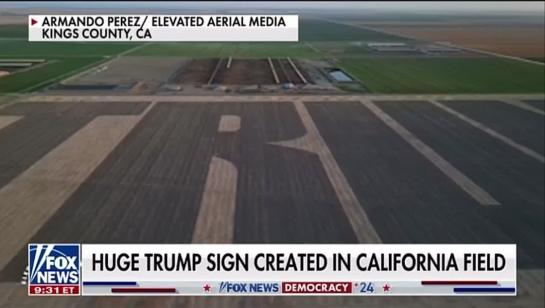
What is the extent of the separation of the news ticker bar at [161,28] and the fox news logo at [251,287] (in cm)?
428

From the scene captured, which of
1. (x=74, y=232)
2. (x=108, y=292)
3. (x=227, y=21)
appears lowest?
(x=74, y=232)

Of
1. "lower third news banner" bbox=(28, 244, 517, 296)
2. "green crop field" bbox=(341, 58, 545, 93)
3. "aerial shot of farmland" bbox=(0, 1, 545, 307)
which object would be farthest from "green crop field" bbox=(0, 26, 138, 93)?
"green crop field" bbox=(341, 58, 545, 93)

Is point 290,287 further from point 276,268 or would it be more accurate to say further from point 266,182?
point 266,182

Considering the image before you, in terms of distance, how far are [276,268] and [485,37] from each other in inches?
2193

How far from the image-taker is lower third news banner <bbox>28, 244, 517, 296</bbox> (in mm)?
5875

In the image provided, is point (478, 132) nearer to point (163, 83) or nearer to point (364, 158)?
point (364, 158)

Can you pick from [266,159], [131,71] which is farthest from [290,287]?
[131,71]

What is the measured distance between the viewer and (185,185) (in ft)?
55.0

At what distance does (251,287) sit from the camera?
6.08 meters

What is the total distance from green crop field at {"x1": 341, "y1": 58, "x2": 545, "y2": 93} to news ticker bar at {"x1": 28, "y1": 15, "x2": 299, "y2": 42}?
28.3 m

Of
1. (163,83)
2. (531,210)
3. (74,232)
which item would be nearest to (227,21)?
(74,232)

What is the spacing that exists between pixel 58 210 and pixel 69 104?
55.0 feet

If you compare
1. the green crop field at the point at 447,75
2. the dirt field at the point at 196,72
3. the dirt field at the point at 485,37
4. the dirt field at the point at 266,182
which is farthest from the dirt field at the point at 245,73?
the dirt field at the point at 485,37

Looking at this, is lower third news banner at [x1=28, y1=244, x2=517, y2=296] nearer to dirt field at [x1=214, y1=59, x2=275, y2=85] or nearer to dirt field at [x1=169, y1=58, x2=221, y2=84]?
dirt field at [x1=214, y1=59, x2=275, y2=85]
